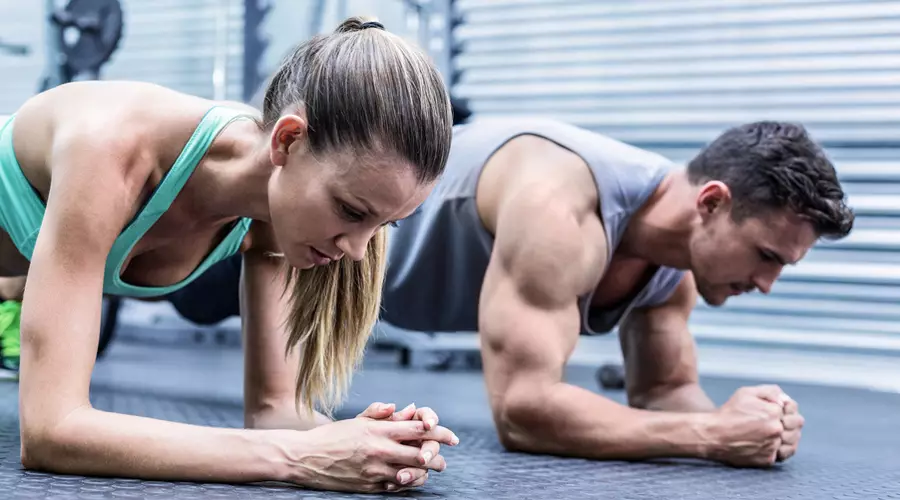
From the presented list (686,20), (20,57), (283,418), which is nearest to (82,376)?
(283,418)

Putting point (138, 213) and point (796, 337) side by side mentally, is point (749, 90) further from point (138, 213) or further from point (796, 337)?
point (138, 213)

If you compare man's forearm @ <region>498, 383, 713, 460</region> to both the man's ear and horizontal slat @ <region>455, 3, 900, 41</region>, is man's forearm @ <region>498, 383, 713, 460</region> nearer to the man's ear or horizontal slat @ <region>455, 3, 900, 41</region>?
the man's ear

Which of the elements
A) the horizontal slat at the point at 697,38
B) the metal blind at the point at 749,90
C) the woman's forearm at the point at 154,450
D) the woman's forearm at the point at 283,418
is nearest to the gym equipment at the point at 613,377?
the metal blind at the point at 749,90

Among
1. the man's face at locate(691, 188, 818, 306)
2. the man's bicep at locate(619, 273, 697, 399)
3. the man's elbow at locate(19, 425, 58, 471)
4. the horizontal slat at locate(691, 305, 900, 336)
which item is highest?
the man's face at locate(691, 188, 818, 306)

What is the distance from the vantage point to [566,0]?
4.36m

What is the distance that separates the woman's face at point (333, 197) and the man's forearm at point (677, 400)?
1078 millimetres

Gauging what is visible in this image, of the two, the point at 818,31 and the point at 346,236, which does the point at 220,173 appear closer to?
the point at 346,236

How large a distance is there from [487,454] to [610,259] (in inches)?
19.2

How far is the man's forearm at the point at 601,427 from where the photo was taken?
5.58 ft

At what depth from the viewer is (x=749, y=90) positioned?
4.05m

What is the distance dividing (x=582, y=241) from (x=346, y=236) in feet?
2.07

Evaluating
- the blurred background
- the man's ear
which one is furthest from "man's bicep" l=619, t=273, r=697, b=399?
the blurred background

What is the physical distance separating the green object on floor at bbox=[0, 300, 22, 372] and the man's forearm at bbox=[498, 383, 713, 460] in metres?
0.98

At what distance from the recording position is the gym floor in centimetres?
124
